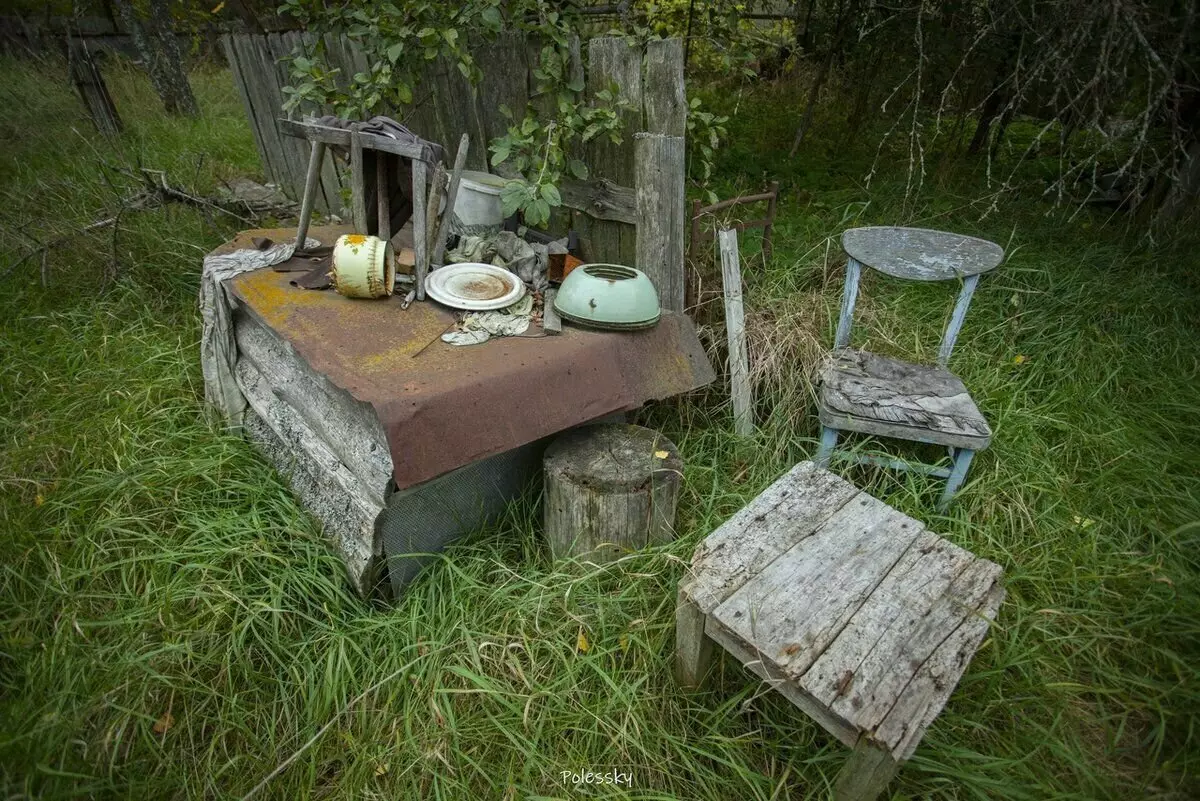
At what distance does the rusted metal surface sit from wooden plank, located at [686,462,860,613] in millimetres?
685

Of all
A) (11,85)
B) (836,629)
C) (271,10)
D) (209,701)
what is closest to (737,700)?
(836,629)

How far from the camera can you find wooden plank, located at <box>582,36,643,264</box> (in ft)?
8.26

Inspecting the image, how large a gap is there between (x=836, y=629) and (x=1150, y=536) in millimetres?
1720

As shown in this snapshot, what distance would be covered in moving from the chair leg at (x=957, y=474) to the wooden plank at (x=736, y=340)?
2.74 ft

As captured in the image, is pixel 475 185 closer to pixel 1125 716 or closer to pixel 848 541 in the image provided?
pixel 848 541

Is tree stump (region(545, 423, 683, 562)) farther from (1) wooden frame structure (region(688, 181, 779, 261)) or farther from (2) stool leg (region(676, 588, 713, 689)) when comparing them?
(1) wooden frame structure (region(688, 181, 779, 261))

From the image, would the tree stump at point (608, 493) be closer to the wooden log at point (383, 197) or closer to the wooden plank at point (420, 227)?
the wooden plank at point (420, 227)

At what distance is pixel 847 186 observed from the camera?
473 centimetres

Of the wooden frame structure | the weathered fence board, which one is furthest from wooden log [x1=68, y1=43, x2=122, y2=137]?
the wooden frame structure

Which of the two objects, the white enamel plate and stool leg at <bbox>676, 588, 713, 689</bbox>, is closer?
stool leg at <bbox>676, 588, 713, 689</bbox>

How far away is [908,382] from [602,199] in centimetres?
164

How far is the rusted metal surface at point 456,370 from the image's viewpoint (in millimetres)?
1886

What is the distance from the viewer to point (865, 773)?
4.54ft

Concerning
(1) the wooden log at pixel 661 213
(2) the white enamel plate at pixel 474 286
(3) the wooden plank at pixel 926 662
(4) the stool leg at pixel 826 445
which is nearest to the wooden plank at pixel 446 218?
(2) the white enamel plate at pixel 474 286
